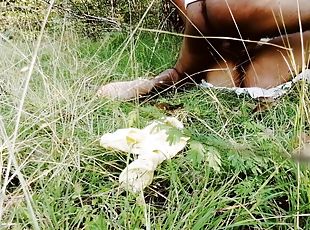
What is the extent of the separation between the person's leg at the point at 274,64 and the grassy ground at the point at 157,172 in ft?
0.32

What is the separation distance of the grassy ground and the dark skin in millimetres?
137

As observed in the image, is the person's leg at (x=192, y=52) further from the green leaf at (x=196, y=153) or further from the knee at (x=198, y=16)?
the green leaf at (x=196, y=153)

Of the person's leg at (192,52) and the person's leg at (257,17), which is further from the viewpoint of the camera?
the person's leg at (192,52)

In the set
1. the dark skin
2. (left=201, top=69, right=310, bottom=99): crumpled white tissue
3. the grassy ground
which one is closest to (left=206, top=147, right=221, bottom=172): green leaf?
the grassy ground

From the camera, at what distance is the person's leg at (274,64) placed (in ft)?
5.48

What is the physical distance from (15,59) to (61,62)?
0.16 m

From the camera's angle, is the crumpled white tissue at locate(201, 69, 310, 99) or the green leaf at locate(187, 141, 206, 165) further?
the crumpled white tissue at locate(201, 69, 310, 99)

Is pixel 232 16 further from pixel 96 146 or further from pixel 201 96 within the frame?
pixel 96 146

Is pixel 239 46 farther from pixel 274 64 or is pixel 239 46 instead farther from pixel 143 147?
pixel 143 147

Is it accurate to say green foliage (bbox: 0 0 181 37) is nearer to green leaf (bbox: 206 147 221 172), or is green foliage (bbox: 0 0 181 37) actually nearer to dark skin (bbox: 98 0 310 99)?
dark skin (bbox: 98 0 310 99)

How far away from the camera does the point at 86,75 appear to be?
1943 mm

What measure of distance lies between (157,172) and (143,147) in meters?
0.06

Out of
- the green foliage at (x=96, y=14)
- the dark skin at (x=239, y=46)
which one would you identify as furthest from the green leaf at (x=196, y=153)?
the green foliage at (x=96, y=14)

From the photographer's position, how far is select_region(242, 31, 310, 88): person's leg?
1.67 metres
